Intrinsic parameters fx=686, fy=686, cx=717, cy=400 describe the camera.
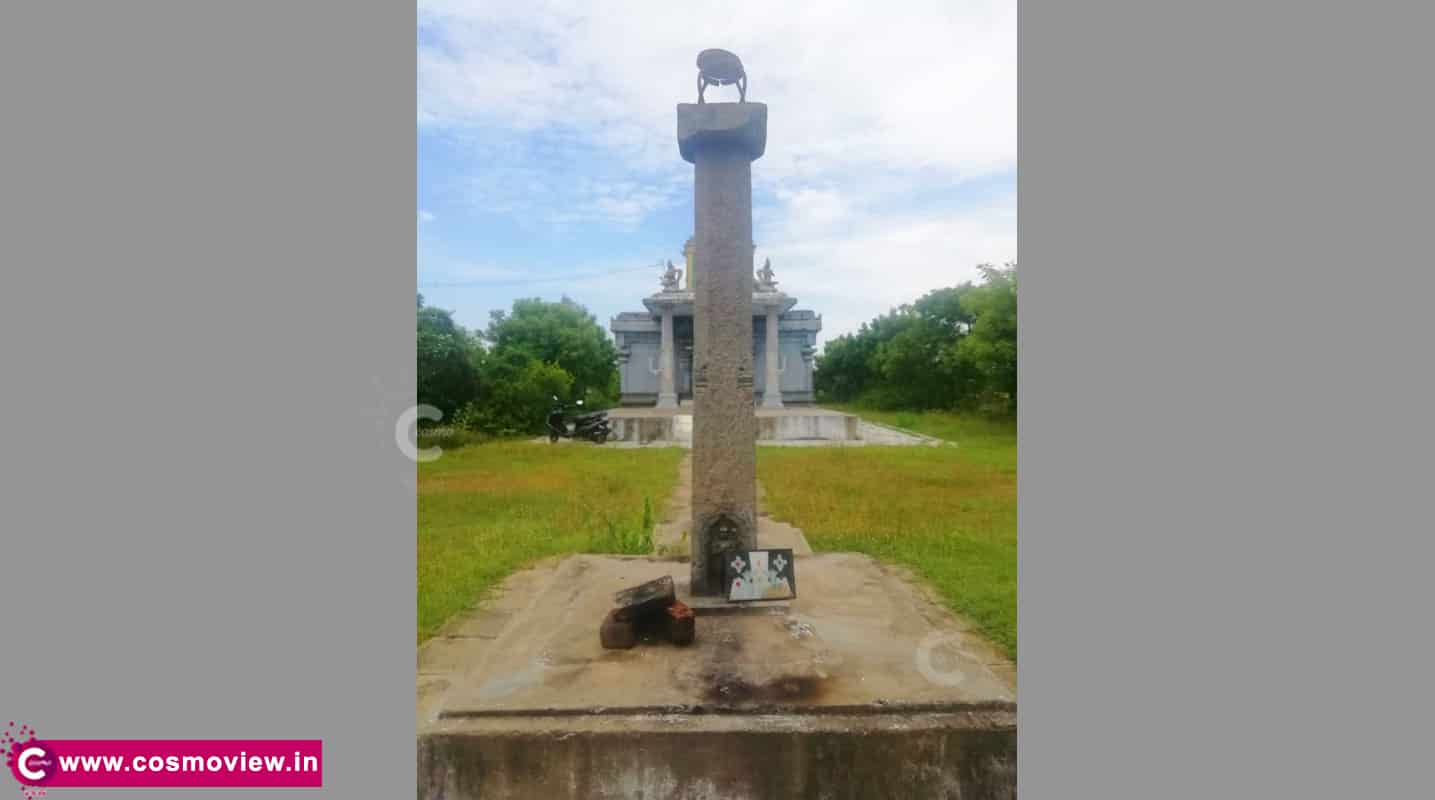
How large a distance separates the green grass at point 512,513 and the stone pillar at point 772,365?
10.0 meters

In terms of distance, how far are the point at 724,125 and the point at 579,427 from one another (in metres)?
13.7

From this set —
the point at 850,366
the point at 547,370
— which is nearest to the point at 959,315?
the point at 850,366

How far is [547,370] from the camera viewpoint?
19297 mm

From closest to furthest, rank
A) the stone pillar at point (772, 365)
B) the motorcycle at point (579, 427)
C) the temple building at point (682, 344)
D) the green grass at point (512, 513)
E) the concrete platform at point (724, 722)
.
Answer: the concrete platform at point (724, 722)
the green grass at point (512, 513)
the motorcycle at point (579, 427)
the stone pillar at point (772, 365)
the temple building at point (682, 344)

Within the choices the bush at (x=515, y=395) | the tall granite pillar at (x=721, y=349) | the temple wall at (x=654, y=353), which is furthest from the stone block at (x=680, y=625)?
the temple wall at (x=654, y=353)

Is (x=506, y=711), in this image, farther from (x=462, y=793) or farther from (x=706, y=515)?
(x=706, y=515)

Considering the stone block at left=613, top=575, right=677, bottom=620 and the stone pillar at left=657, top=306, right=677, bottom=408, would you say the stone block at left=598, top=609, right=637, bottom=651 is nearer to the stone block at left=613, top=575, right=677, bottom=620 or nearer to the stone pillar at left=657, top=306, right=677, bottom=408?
the stone block at left=613, top=575, right=677, bottom=620

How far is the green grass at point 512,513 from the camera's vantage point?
5371mm

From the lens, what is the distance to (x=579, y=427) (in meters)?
16.8

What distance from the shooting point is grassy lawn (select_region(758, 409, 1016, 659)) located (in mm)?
4934

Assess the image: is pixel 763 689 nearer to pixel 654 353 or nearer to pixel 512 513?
pixel 512 513

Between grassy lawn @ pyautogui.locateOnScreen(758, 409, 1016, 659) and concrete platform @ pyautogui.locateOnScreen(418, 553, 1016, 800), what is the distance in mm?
1208

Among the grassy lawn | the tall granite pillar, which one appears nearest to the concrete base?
the grassy lawn
